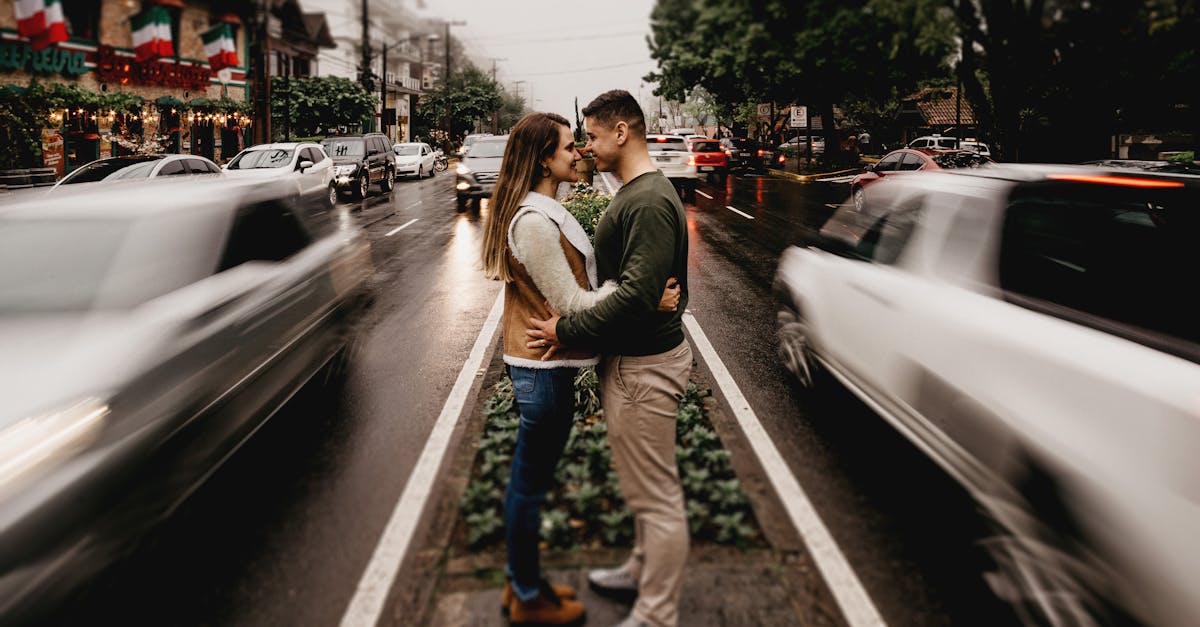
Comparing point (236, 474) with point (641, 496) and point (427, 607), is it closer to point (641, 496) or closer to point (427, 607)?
point (427, 607)

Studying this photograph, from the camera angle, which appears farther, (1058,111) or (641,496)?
(1058,111)

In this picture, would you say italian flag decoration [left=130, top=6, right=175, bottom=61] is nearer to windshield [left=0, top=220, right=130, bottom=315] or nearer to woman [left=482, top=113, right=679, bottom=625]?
windshield [left=0, top=220, right=130, bottom=315]

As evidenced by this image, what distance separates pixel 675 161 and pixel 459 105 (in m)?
50.1

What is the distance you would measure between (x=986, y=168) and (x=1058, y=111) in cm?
1631

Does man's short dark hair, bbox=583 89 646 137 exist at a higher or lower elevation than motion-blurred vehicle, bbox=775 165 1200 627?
higher

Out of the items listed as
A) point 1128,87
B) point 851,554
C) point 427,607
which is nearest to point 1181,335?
point 851,554

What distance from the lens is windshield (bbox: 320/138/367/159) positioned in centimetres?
2634

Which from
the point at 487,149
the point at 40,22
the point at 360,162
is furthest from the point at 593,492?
the point at 40,22

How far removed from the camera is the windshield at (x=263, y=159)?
2103 centimetres

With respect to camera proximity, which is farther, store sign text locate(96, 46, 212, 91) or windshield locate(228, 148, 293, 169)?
store sign text locate(96, 46, 212, 91)

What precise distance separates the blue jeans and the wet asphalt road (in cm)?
79

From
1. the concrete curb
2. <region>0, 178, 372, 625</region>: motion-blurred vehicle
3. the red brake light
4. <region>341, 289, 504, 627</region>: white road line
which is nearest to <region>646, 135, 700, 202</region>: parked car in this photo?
the concrete curb

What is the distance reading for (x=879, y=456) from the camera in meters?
4.80

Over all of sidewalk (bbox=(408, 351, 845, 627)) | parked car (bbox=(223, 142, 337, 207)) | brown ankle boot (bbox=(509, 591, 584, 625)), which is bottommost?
sidewalk (bbox=(408, 351, 845, 627))
